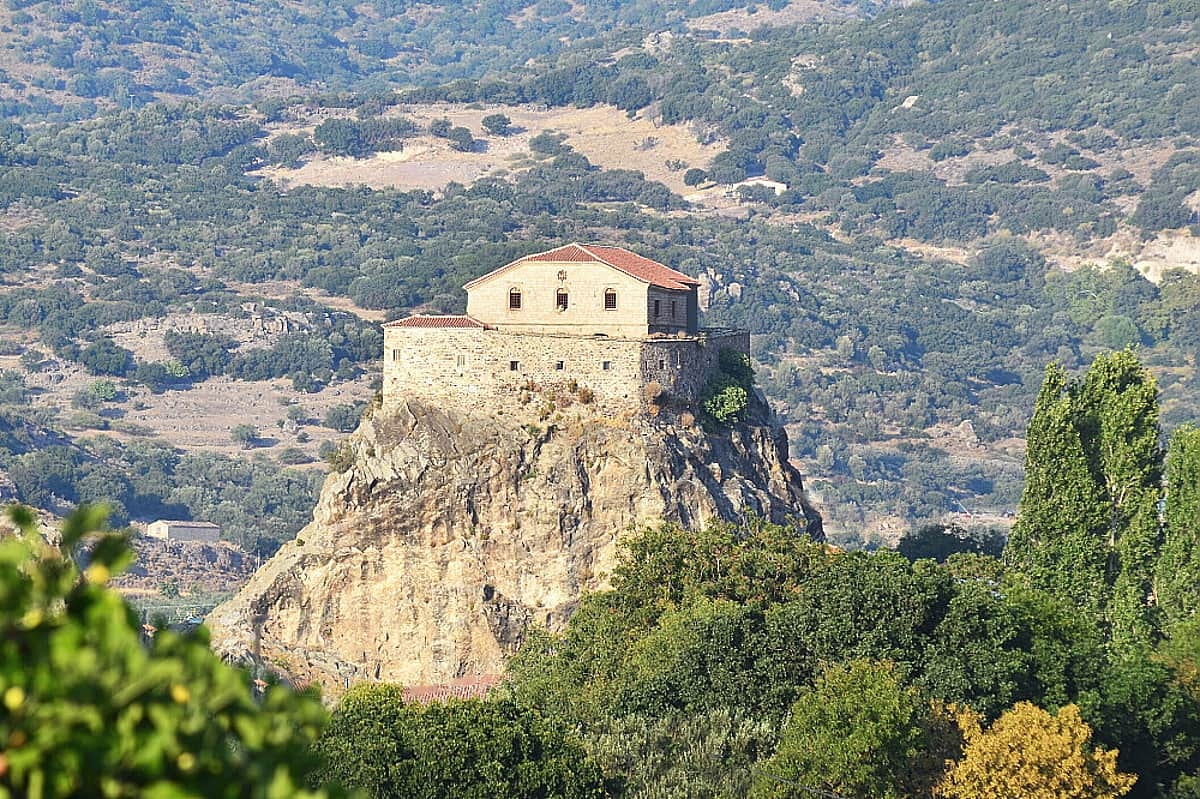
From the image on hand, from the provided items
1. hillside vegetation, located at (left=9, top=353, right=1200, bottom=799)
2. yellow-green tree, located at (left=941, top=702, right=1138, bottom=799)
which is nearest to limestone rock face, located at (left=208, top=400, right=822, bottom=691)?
hillside vegetation, located at (left=9, top=353, right=1200, bottom=799)

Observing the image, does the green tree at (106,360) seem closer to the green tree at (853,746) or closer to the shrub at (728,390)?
the shrub at (728,390)

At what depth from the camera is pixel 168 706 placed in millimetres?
8812

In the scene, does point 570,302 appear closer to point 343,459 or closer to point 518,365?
point 518,365

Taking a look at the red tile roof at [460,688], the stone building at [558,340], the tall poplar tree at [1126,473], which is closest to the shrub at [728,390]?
the stone building at [558,340]

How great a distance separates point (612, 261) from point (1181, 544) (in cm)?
1684

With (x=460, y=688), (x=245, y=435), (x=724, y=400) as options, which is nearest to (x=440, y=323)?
(x=724, y=400)

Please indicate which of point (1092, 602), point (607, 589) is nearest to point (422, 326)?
point (607, 589)

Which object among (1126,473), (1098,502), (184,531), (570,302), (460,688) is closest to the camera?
(1098,502)

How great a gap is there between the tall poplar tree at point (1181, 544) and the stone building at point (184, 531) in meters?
A: 75.8

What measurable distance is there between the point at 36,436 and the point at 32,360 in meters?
24.9

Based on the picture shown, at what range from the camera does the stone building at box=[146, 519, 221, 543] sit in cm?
11531

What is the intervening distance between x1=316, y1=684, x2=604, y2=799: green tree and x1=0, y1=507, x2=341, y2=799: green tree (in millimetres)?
20284

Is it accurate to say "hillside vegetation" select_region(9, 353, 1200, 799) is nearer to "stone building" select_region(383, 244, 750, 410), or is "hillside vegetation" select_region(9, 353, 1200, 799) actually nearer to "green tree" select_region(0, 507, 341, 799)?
"stone building" select_region(383, 244, 750, 410)

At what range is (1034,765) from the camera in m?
33.3
